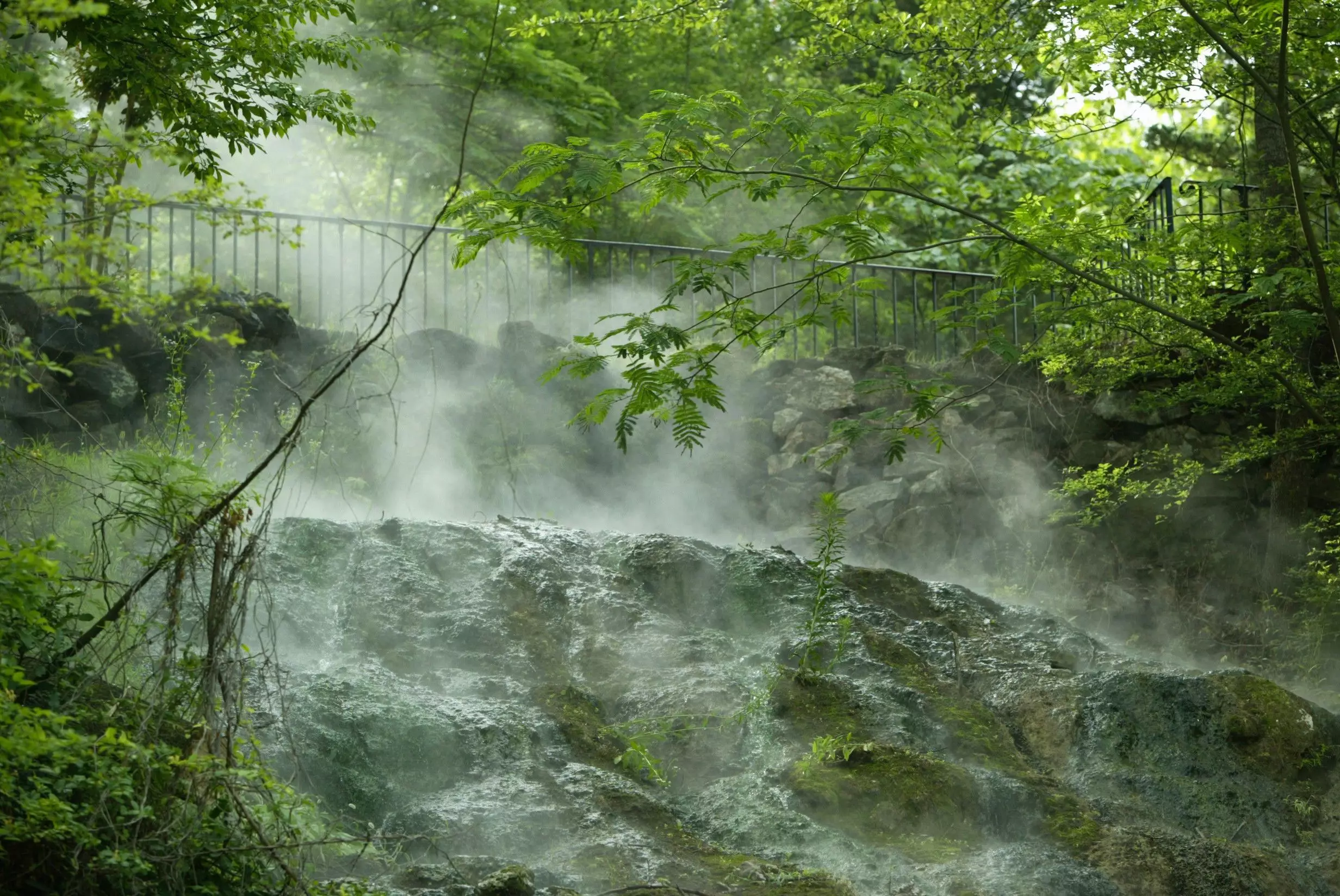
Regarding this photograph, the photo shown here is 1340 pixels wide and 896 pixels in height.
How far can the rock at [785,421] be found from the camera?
11.8 metres

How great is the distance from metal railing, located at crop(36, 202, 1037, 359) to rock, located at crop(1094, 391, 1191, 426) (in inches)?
69.9

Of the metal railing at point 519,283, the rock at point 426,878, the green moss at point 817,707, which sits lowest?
the rock at point 426,878


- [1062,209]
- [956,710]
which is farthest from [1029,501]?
[1062,209]

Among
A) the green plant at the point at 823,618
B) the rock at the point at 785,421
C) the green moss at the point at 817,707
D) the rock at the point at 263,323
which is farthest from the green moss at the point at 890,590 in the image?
the rock at the point at 263,323

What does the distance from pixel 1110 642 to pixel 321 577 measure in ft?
19.7

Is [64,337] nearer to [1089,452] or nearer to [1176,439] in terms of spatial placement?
[1089,452]

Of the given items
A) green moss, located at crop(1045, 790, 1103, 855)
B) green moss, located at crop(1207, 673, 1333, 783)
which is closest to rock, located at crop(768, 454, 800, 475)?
green moss, located at crop(1207, 673, 1333, 783)

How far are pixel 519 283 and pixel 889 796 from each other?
10.3 m

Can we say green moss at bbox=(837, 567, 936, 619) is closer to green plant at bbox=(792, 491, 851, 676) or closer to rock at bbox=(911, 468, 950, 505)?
green plant at bbox=(792, 491, 851, 676)

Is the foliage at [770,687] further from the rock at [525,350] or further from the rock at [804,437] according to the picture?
the rock at [525,350]

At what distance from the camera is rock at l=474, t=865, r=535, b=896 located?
4.41 m

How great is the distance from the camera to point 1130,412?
10.7 m

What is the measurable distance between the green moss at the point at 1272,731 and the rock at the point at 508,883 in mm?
4278

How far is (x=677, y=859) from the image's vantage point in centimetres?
511
